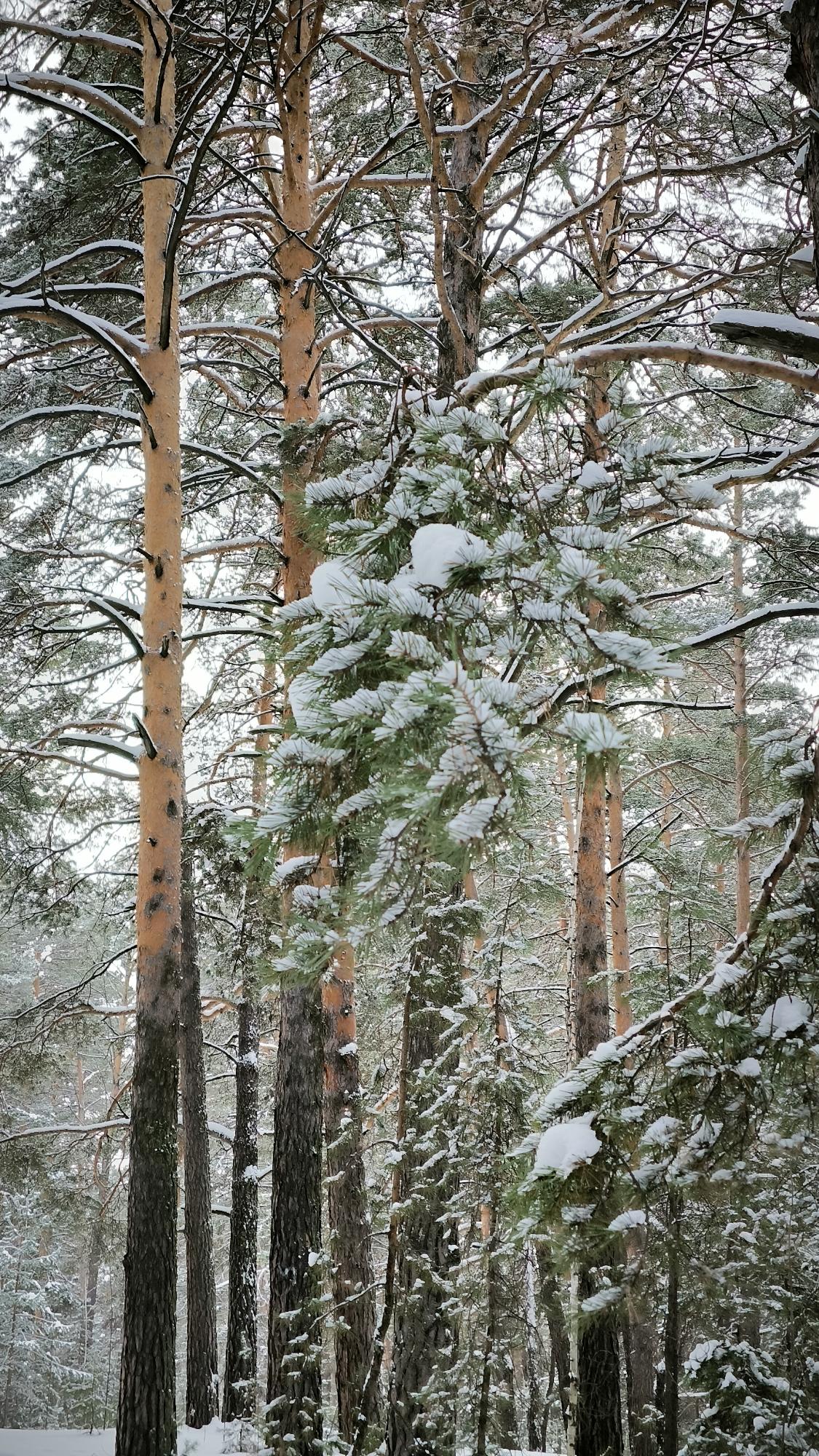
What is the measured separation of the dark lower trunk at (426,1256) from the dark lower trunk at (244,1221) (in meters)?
4.18

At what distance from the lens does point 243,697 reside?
35.9 feet

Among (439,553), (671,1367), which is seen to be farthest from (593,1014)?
(439,553)

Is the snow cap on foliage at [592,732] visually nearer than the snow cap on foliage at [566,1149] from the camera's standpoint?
Yes

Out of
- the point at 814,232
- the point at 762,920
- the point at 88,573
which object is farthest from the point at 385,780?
the point at 88,573

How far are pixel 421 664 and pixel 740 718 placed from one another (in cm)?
1066

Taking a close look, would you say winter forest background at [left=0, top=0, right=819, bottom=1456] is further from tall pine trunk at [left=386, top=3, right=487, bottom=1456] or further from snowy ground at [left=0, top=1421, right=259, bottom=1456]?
snowy ground at [left=0, top=1421, right=259, bottom=1456]

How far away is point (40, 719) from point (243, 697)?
271 cm

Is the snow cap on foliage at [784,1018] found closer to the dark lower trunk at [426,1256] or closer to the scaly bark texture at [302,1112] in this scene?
the dark lower trunk at [426,1256]

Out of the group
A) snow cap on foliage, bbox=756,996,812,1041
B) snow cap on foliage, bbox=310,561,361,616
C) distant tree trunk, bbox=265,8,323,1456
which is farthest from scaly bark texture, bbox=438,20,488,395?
snow cap on foliage, bbox=756,996,812,1041

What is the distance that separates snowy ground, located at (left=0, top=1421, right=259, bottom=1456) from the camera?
814cm

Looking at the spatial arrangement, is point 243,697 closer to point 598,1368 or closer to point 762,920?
point 598,1368

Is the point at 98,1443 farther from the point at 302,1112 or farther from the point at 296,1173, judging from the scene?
the point at 302,1112

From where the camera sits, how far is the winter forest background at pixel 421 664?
2.32 metres

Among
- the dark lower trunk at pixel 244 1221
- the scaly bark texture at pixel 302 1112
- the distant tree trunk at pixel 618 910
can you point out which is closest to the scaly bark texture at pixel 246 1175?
the dark lower trunk at pixel 244 1221
